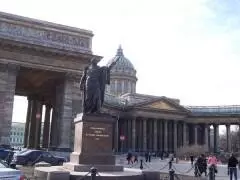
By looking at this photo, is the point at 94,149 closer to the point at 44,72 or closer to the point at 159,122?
the point at 44,72

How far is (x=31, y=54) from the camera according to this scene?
124 ft

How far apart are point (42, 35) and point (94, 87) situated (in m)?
23.2

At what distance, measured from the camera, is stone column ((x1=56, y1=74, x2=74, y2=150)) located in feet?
124

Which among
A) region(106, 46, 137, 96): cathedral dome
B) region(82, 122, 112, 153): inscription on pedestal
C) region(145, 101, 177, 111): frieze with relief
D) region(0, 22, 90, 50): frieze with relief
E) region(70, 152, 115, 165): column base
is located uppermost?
region(106, 46, 137, 96): cathedral dome

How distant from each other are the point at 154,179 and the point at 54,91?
30.7 m

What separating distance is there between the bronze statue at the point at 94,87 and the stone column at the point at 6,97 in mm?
20198

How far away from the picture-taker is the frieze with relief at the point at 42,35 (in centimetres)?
3741

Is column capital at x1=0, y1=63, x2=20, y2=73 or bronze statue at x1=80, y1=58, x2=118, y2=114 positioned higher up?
column capital at x1=0, y1=63, x2=20, y2=73

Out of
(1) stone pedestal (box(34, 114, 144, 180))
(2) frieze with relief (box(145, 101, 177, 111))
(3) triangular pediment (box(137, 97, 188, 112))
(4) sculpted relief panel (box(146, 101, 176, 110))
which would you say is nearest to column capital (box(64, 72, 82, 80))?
(1) stone pedestal (box(34, 114, 144, 180))

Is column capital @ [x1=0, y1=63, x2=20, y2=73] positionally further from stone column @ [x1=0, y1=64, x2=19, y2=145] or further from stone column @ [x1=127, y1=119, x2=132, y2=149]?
stone column @ [x1=127, y1=119, x2=132, y2=149]

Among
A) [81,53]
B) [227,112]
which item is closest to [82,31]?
[81,53]

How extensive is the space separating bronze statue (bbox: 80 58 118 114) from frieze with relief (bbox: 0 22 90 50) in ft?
72.2

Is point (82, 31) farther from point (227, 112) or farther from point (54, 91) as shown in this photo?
point (227, 112)

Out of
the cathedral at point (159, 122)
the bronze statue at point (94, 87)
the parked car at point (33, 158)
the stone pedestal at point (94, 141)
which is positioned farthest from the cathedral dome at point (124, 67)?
the stone pedestal at point (94, 141)
